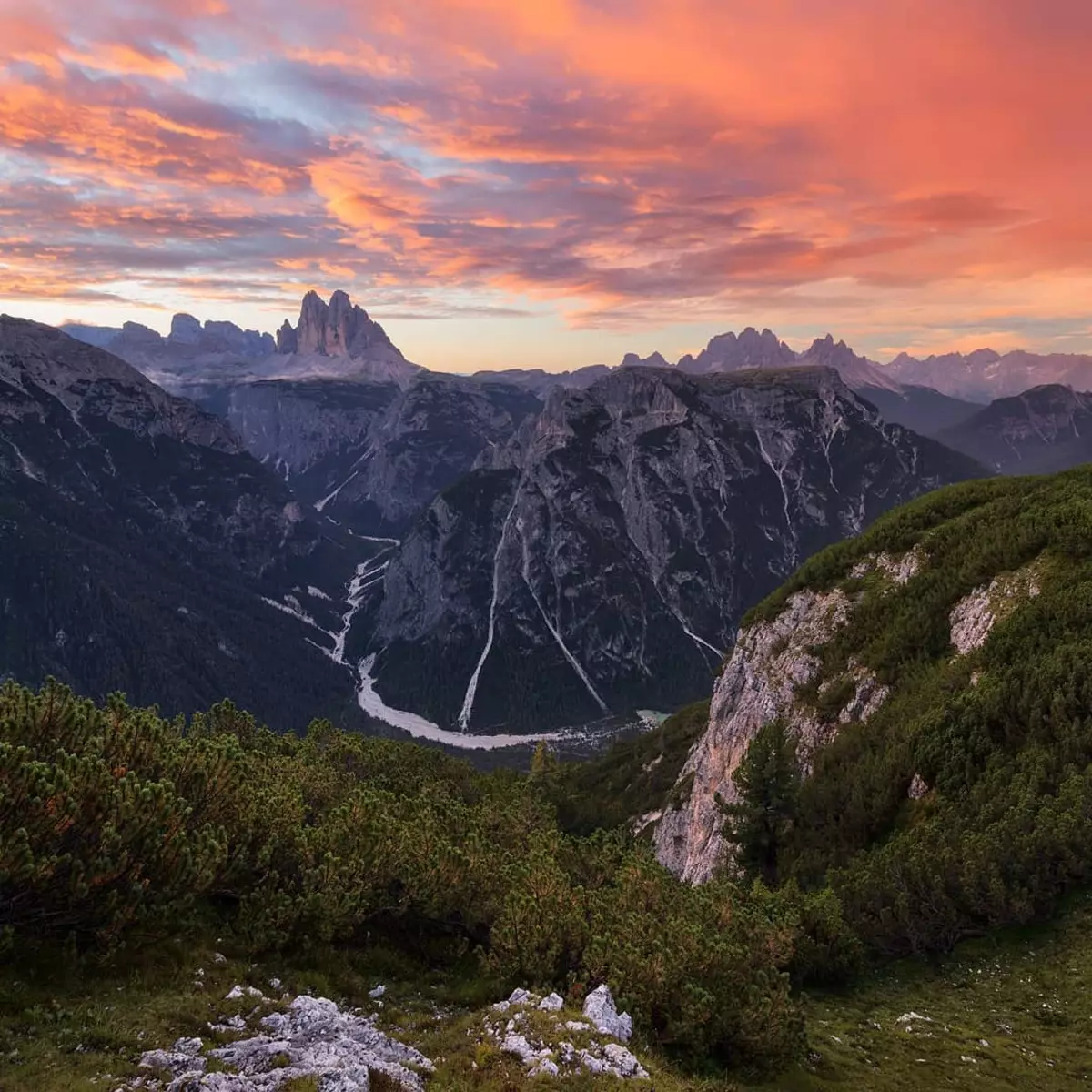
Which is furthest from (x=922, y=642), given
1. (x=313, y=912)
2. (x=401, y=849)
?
(x=313, y=912)

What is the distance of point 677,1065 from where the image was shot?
23.1 meters

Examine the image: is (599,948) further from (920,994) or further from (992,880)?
(992,880)

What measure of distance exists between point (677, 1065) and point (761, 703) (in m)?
Result: 75.1

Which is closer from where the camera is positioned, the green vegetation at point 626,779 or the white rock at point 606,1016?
the white rock at point 606,1016

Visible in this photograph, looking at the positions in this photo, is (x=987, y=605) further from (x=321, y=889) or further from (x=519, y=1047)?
(x=321, y=889)

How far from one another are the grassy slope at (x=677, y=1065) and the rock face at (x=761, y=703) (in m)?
42.3

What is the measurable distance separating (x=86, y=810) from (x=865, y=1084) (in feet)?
94.1

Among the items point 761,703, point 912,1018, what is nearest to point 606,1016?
point 912,1018

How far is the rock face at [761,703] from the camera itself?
266 ft

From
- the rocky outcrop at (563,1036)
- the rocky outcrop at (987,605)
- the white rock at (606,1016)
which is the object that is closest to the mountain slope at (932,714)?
the rocky outcrop at (987,605)

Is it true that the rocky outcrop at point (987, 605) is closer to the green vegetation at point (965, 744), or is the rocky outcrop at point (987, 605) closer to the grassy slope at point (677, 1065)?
the green vegetation at point (965, 744)

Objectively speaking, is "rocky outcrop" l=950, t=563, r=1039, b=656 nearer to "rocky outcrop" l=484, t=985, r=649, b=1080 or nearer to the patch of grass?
the patch of grass

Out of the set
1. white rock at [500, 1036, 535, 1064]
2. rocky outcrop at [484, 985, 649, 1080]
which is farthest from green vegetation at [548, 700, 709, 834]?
white rock at [500, 1036, 535, 1064]

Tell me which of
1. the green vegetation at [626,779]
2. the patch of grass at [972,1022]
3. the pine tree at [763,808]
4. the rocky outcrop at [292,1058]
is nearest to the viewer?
the rocky outcrop at [292,1058]
